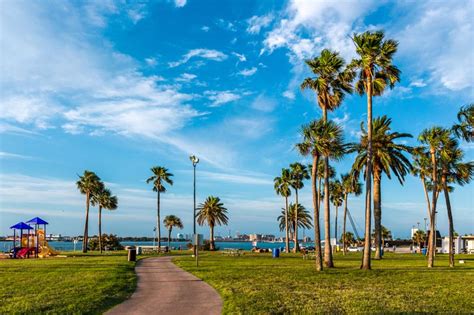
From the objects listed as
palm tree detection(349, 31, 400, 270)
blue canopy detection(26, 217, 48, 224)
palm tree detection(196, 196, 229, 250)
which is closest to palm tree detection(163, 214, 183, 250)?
palm tree detection(196, 196, 229, 250)

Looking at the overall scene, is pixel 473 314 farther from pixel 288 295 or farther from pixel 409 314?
pixel 288 295

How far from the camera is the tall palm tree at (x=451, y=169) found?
121 feet

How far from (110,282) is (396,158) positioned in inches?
1341

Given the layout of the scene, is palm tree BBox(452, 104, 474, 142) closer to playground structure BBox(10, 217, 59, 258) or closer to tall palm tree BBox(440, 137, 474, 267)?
tall palm tree BBox(440, 137, 474, 267)

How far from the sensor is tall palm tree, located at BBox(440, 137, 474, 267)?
3681 cm

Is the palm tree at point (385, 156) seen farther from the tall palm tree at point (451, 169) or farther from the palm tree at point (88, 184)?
the palm tree at point (88, 184)

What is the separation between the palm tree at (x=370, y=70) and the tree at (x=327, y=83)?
115cm

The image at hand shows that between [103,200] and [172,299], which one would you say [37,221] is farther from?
[172,299]

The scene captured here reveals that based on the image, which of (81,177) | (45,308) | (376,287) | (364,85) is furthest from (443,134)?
(81,177)

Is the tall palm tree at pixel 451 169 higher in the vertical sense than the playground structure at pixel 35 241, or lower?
higher

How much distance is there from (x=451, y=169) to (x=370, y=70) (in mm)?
13377

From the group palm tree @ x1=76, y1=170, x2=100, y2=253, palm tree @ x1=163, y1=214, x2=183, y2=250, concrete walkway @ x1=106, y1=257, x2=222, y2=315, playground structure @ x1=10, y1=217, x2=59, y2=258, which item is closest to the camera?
concrete walkway @ x1=106, y1=257, x2=222, y2=315

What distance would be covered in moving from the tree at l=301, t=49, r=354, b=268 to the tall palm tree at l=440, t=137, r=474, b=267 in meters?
10.6

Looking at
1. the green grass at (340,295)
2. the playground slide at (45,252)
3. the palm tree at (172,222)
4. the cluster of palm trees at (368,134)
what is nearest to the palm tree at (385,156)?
the cluster of palm trees at (368,134)
